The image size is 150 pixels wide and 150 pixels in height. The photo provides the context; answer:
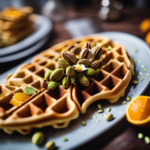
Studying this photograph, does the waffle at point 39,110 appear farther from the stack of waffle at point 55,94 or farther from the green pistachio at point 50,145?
the green pistachio at point 50,145

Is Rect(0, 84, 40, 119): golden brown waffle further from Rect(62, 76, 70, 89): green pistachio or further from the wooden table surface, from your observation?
the wooden table surface

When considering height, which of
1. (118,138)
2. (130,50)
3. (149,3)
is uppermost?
(149,3)

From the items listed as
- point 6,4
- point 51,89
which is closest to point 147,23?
point 51,89

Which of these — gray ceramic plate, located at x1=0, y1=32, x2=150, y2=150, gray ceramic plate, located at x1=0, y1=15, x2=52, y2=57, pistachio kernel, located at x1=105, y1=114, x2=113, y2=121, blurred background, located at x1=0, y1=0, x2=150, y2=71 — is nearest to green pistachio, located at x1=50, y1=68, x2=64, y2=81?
gray ceramic plate, located at x1=0, y1=32, x2=150, y2=150

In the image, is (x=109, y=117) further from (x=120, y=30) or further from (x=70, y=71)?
(x=120, y=30)

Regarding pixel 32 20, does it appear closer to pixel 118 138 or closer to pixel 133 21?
pixel 133 21

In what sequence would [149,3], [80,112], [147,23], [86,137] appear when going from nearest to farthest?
[86,137] < [80,112] < [147,23] < [149,3]

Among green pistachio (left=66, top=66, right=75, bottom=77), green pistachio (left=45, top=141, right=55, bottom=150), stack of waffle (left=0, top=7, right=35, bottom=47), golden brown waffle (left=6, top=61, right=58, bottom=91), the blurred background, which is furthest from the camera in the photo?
the blurred background
